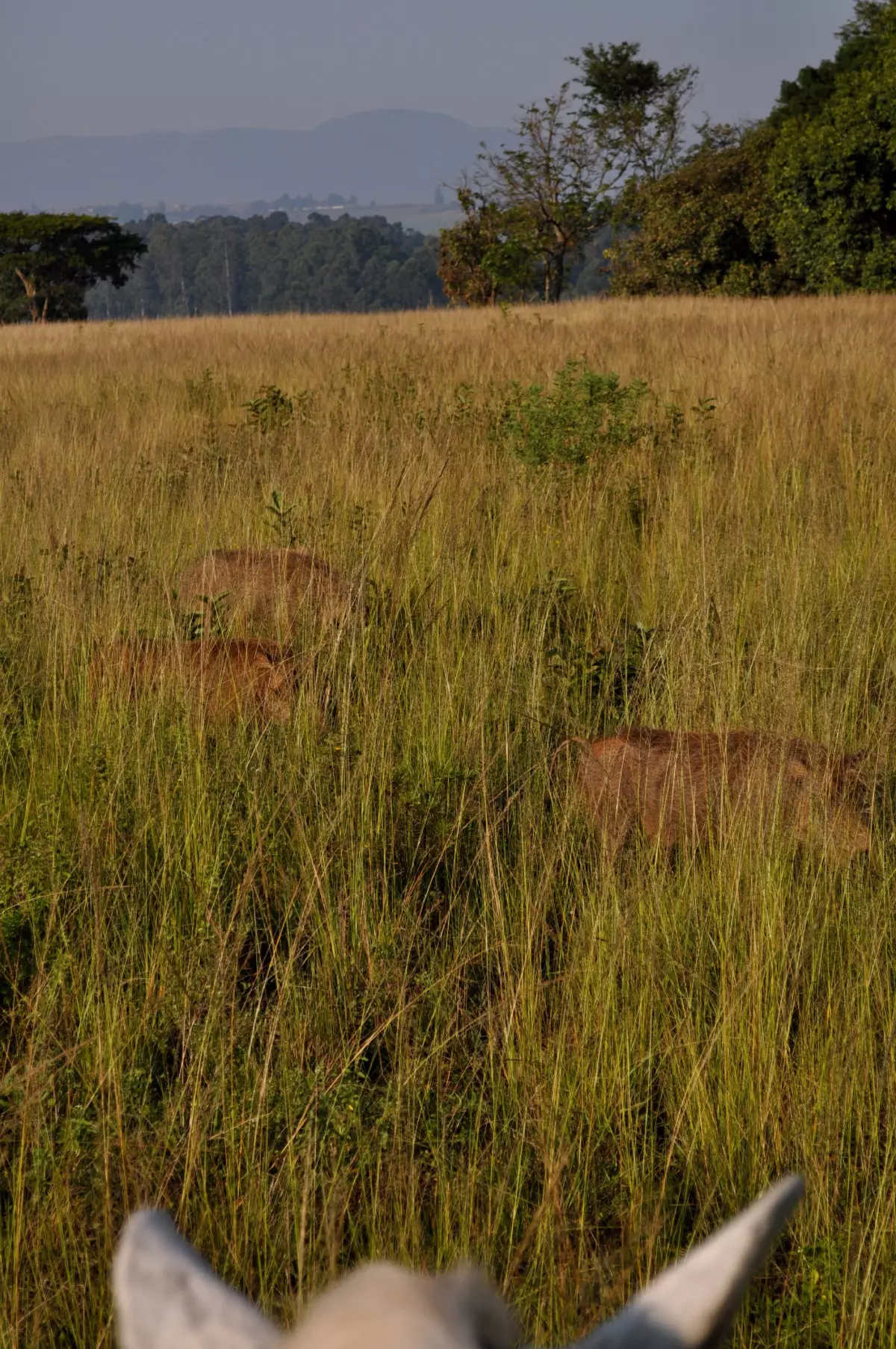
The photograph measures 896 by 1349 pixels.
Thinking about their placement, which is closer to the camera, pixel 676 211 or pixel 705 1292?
pixel 705 1292

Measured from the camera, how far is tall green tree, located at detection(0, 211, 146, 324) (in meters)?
40.1

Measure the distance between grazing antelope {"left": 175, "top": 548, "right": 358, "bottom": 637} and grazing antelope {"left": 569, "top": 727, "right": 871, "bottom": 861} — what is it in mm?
1228

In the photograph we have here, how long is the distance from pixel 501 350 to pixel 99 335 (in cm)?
794

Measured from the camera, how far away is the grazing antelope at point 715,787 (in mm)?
2463

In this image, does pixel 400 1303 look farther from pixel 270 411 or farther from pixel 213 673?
pixel 270 411

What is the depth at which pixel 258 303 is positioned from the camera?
126000mm

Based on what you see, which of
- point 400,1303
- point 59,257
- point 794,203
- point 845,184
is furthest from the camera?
point 59,257

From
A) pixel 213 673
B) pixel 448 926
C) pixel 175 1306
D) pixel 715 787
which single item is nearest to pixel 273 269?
pixel 213 673

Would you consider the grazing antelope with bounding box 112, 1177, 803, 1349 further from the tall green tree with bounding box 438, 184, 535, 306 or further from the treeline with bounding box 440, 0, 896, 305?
the tall green tree with bounding box 438, 184, 535, 306

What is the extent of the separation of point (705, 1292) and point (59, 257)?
44.7 meters

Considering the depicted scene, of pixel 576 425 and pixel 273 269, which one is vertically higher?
pixel 273 269

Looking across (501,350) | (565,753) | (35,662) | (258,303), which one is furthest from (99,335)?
(258,303)

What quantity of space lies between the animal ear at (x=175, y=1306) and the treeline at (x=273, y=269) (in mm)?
104826

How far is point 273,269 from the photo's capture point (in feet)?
426
